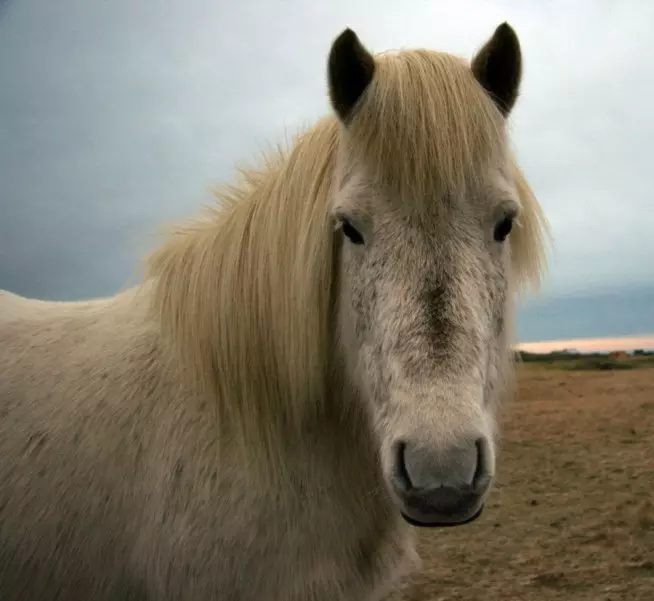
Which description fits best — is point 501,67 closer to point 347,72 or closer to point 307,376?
point 347,72

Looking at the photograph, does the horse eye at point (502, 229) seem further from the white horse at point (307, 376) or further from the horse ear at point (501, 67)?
the horse ear at point (501, 67)

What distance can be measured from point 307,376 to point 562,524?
12.7 ft

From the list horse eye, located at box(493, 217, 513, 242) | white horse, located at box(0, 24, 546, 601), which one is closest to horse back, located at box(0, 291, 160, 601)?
white horse, located at box(0, 24, 546, 601)

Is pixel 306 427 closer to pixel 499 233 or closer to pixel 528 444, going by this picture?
pixel 499 233

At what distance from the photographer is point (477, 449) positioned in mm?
1221

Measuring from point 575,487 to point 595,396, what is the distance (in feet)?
12.1

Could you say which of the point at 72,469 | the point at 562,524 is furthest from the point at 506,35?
the point at 562,524

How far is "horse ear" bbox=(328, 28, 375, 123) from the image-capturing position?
1570 millimetres

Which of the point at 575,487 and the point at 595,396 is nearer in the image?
the point at 575,487

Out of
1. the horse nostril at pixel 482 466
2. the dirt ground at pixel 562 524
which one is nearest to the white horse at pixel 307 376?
the horse nostril at pixel 482 466

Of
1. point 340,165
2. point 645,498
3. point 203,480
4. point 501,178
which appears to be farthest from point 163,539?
point 645,498

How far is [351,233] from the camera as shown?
5.07 feet

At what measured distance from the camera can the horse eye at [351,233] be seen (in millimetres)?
1528

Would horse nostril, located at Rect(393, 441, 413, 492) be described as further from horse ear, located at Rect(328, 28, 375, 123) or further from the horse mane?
horse ear, located at Rect(328, 28, 375, 123)
